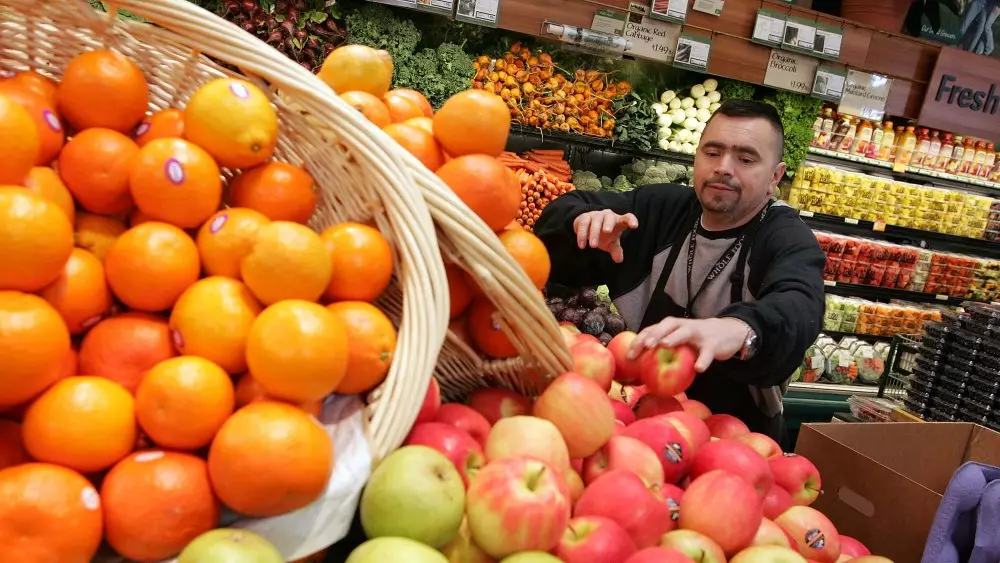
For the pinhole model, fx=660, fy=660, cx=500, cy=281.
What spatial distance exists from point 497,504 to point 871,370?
15.3ft

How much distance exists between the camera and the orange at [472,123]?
1.07m

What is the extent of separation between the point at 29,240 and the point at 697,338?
1074 millimetres

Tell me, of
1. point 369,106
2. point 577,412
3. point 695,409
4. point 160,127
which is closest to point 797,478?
point 695,409

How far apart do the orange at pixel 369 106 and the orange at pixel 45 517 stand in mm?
675

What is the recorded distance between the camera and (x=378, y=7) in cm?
351

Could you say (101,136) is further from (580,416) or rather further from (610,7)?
(610,7)

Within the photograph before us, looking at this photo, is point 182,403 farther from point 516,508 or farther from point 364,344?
point 516,508

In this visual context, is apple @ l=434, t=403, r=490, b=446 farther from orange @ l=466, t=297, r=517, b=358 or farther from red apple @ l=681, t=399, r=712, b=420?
red apple @ l=681, t=399, r=712, b=420

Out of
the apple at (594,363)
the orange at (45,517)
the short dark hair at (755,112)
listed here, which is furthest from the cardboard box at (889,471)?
the orange at (45,517)

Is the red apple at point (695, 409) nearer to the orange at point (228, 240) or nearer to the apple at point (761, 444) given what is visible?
the apple at point (761, 444)

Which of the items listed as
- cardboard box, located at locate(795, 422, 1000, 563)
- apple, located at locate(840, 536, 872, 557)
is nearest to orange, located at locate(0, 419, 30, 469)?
apple, located at locate(840, 536, 872, 557)

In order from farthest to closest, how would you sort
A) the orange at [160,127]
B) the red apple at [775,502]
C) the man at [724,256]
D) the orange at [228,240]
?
the man at [724,256]
the red apple at [775,502]
the orange at [160,127]
the orange at [228,240]

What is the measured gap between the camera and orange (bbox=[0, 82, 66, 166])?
93 cm

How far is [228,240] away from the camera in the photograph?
88cm
